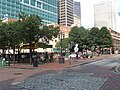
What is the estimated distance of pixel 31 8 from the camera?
123 metres

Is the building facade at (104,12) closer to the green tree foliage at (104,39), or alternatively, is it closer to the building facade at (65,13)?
the building facade at (65,13)

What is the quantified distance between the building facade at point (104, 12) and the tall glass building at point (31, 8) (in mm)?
39469

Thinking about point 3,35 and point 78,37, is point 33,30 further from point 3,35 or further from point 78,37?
Result: point 78,37

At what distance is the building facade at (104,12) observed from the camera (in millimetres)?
162375

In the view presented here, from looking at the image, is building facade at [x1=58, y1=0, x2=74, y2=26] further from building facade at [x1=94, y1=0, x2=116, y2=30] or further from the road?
the road

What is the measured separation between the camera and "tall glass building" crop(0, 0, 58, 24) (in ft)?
341

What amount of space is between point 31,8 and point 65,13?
69.2 meters

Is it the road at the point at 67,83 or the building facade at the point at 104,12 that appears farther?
the building facade at the point at 104,12

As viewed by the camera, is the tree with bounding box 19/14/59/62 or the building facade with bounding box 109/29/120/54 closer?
the tree with bounding box 19/14/59/62

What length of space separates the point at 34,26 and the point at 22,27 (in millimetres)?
1823

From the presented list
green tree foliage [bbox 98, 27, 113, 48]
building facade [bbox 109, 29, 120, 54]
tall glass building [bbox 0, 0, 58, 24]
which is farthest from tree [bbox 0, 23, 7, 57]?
building facade [bbox 109, 29, 120, 54]

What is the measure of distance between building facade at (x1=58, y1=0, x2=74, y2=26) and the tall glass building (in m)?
43.3

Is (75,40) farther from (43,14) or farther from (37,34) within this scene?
(43,14)

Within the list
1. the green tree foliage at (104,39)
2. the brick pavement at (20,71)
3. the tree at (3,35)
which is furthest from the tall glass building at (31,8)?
the brick pavement at (20,71)
